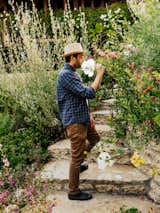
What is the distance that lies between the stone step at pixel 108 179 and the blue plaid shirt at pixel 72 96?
0.86 m

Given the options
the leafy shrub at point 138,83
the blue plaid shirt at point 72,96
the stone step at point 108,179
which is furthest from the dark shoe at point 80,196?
the leafy shrub at point 138,83

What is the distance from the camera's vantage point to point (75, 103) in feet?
15.7

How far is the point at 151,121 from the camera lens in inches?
145

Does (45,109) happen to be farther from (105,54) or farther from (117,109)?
(105,54)

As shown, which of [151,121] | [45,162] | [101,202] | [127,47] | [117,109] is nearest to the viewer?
[151,121]

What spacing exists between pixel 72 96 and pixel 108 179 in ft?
4.09

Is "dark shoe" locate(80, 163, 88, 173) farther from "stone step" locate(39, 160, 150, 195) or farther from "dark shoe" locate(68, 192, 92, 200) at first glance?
"dark shoe" locate(68, 192, 92, 200)

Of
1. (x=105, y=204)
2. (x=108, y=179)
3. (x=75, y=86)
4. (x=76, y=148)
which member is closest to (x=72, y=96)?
(x=75, y=86)

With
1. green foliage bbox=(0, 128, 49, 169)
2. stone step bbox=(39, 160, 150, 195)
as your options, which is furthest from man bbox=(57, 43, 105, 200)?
green foliage bbox=(0, 128, 49, 169)

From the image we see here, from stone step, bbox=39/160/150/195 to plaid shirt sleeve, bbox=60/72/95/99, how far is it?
48.0 inches

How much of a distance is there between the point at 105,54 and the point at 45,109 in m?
2.72

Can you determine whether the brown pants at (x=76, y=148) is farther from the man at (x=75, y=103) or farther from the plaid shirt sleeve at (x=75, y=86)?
the plaid shirt sleeve at (x=75, y=86)

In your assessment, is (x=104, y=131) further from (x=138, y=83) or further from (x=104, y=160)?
(x=138, y=83)

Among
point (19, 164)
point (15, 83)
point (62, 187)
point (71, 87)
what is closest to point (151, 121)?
point (71, 87)
